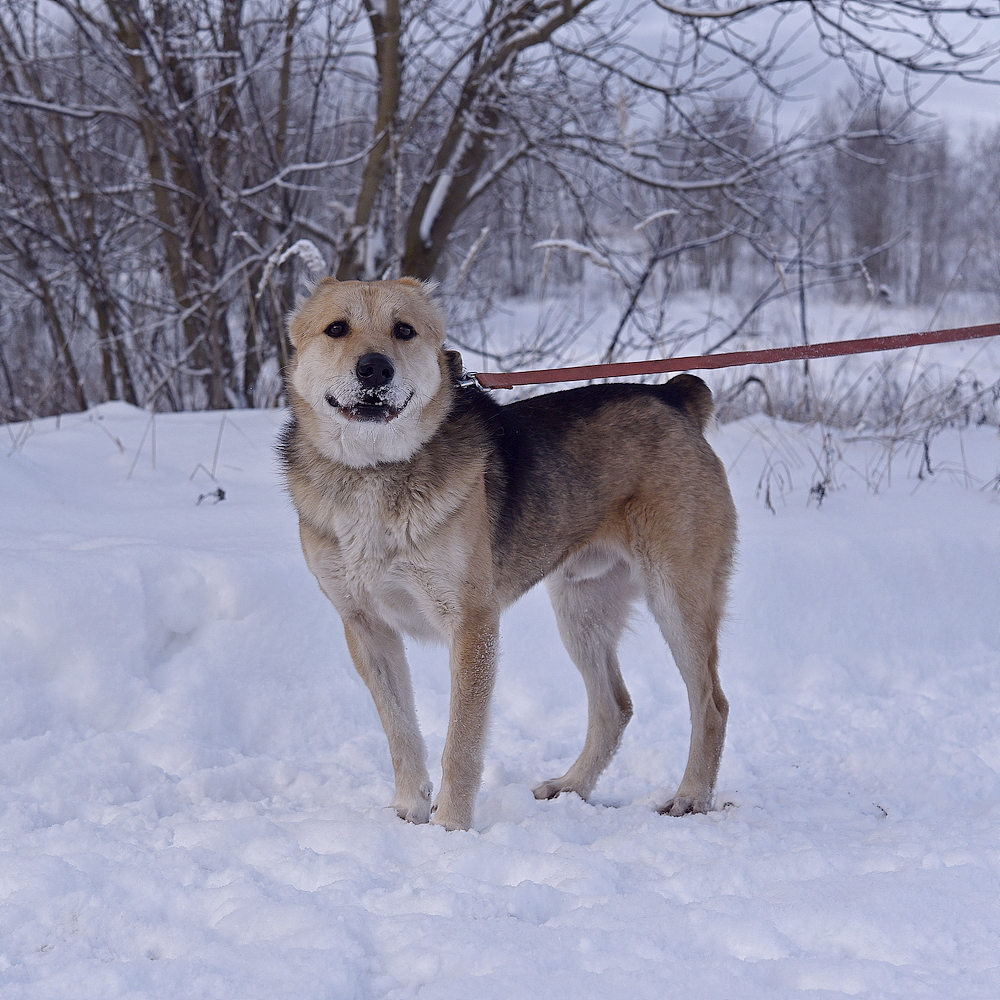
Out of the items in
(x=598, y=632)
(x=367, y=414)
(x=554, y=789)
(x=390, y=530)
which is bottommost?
(x=554, y=789)

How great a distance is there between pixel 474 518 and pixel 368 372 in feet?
1.94

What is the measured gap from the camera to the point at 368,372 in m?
2.64

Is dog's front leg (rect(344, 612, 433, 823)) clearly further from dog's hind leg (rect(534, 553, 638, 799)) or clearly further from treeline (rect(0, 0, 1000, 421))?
treeline (rect(0, 0, 1000, 421))

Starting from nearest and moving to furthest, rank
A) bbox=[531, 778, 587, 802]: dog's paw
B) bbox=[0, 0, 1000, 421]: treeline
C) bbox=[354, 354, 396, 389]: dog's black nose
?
bbox=[354, 354, 396, 389]: dog's black nose, bbox=[531, 778, 587, 802]: dog's paw, bbox=[0, 0, 1000, 421]: treeline

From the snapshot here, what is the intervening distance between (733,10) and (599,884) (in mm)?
7025

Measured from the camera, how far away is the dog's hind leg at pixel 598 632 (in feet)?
11.6

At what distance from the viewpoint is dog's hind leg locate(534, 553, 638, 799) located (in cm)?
354

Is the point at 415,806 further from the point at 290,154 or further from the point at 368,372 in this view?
the point at 290,154

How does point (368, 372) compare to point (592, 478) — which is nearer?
point (368, 372)

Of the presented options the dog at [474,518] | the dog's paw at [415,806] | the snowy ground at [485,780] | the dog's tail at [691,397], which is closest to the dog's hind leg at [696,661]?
the dog at [474,518]

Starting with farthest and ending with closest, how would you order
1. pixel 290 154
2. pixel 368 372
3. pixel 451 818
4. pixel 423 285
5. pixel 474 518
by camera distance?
pixel 290 154
pixel 423 285
pixel 474 518
pixel 451 818
pixel 368 372

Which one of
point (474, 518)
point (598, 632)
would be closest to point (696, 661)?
point (598, 632)

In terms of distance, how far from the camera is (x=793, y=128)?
8.12 meters

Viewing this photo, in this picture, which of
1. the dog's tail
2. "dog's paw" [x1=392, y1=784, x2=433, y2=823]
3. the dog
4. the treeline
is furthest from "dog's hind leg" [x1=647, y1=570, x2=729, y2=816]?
the treeline
